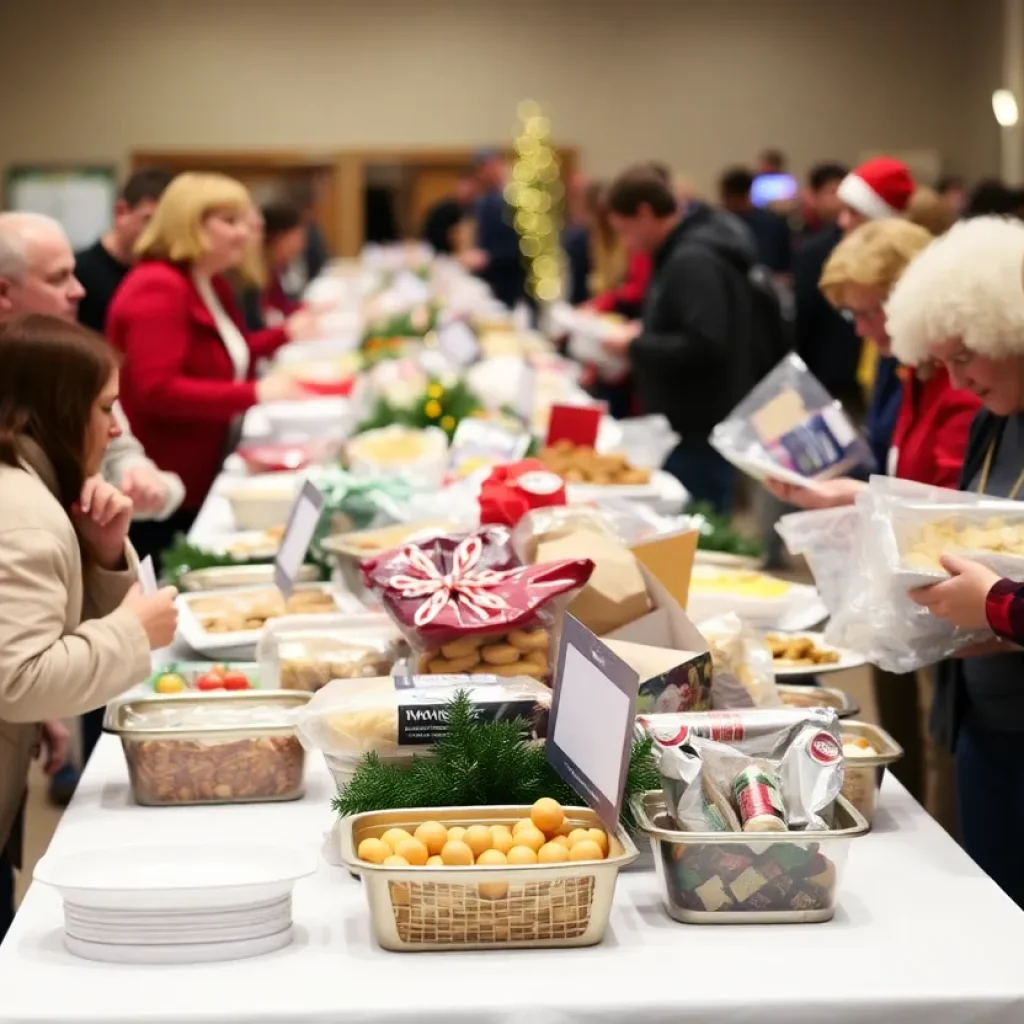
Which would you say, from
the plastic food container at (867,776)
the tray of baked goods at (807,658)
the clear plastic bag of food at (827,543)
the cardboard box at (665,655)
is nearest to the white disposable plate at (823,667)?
the tray of baked goods at (807,658)

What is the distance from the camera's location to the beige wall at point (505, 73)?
1600 centimetres

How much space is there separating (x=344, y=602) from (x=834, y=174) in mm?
6468

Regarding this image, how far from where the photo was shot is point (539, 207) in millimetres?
14023

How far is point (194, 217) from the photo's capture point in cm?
453

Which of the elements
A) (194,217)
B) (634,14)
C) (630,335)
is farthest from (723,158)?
(194,217)

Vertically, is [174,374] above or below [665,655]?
below

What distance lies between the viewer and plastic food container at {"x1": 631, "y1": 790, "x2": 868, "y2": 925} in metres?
1.80

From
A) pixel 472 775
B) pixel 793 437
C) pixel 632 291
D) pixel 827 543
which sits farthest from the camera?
pixel 632 291

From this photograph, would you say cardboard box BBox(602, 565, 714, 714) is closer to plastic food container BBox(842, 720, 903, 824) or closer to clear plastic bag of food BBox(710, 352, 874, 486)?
plastic food container BBox(842, 720, 903, 824)

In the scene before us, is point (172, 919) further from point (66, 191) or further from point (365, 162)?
point (365, 162)

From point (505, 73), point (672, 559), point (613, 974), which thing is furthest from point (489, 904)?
point (505, 73)

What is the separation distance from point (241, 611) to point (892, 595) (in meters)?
1.18

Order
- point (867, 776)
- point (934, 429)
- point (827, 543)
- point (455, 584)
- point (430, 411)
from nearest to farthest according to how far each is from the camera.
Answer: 1. point (867, 776)
2. point (455, 584)
3. point (827, 543)
4. point (934, 429)
5. point (430, 411)

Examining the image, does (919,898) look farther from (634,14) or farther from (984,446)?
(634,14)
